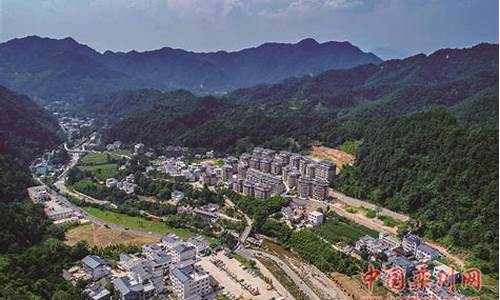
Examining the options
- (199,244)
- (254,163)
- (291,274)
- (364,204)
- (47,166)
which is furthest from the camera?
(47,166)

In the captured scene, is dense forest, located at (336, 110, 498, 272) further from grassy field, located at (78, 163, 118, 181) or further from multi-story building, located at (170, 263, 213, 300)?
grassy field, located at (78, 163, 118, 181)

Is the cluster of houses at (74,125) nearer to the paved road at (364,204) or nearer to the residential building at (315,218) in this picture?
the paved road at (364,204)

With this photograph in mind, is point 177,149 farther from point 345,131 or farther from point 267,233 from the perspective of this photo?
point 267,233

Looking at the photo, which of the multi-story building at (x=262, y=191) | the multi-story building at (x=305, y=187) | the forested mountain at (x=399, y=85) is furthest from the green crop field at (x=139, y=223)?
the forested mountain at (x=399, y=85)

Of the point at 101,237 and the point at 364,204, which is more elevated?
the point at 364,204

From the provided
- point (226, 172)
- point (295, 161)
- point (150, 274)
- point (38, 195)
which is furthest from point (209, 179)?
point (150, 274)

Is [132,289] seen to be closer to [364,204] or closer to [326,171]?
[364,204]
